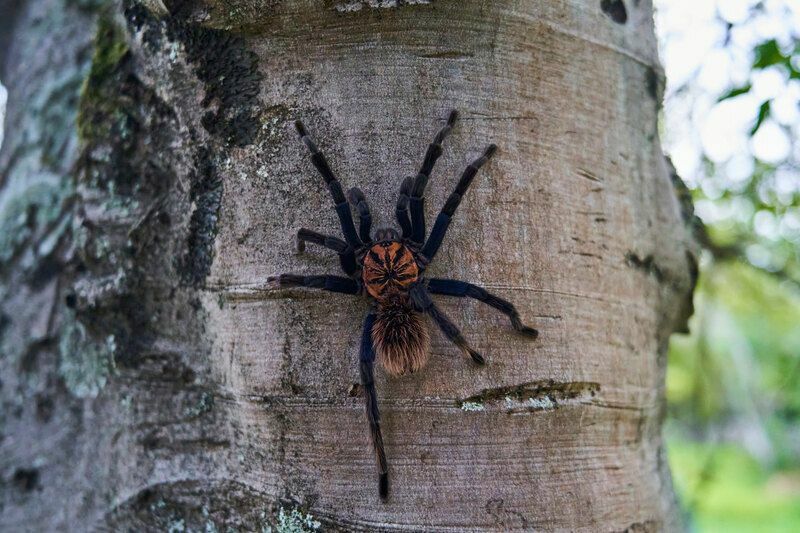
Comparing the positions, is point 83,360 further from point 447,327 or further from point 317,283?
point 447,327

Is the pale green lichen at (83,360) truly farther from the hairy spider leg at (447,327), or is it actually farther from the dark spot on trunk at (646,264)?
the dark spot on trunk at (646,264)

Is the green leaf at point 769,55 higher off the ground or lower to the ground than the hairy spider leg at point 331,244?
higher

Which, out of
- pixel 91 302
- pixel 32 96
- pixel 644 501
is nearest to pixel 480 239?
pixel 644 501

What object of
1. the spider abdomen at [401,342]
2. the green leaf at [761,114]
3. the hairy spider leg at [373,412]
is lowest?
the hairy spider leg at [373,412]

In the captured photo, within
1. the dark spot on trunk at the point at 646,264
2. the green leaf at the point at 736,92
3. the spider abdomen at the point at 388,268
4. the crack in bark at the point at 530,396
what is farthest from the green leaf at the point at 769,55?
the spider abdomen at the point at 388,268

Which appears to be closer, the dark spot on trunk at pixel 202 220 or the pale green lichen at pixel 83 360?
the dark spot on trunk at pixel 202 220

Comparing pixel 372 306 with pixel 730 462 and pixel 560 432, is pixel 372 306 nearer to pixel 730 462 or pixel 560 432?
pixel 560 432
